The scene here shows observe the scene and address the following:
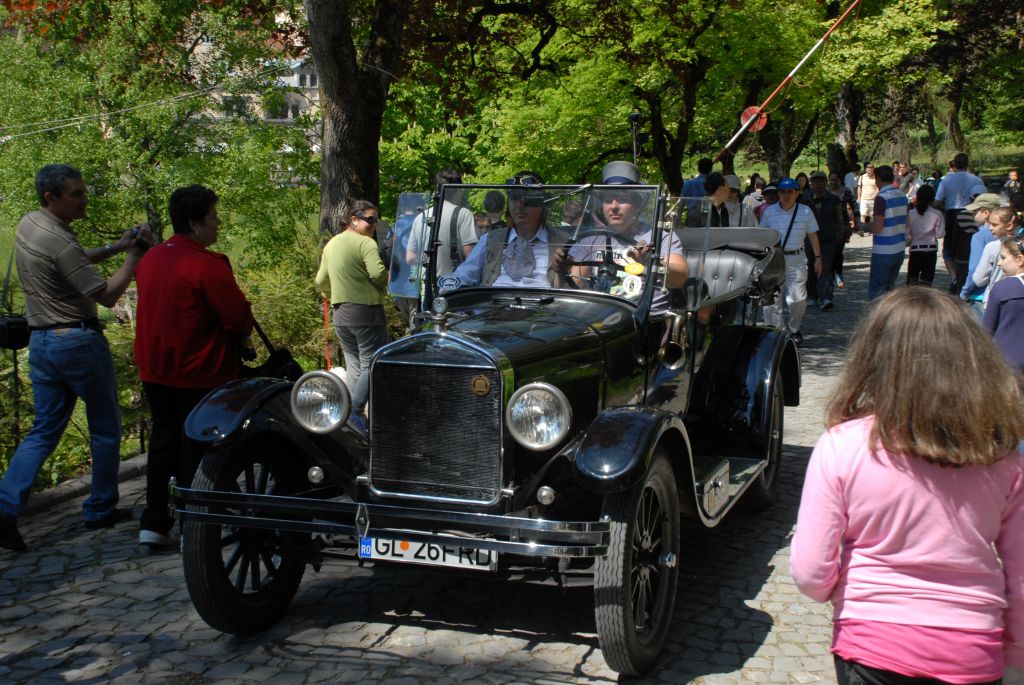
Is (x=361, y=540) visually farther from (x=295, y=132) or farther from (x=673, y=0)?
(x=295, y=132)

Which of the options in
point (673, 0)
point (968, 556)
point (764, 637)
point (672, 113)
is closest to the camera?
point (968, 556)

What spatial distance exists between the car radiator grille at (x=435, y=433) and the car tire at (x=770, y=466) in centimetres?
239

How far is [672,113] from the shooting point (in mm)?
20469

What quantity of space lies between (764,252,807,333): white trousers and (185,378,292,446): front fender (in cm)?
772

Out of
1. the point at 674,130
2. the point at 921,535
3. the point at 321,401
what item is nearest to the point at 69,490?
the point at 321,401

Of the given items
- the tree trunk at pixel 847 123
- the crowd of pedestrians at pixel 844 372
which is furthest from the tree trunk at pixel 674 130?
the tree trunk at pixel 847 123

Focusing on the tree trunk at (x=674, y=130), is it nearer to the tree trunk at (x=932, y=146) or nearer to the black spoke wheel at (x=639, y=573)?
the black spoke wheel at (x=639, y=573)

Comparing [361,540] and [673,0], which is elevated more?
[673,0]

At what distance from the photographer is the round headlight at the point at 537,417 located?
4.49m

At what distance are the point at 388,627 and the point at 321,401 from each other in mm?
1162

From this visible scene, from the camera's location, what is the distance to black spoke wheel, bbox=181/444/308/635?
4.81 metres

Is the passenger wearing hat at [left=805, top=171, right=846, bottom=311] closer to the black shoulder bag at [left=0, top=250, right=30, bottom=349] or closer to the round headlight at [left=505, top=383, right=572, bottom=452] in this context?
the black shoulder bag at [left=0, top=250, right=30, bottom=349]

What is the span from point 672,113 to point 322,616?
1670cm

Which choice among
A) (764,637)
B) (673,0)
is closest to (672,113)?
(673,0)
